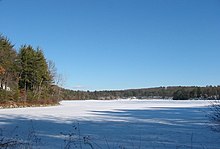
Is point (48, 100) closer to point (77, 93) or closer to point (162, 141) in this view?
point (162, 141)

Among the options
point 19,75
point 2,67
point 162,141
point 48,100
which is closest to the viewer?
point 162,141

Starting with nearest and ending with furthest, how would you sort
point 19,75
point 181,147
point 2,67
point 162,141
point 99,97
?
point 181,147 → point 162,141 → point 2,67 → point 19,75 → point 99,97

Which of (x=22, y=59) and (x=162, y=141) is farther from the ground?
(x=22, y=59)

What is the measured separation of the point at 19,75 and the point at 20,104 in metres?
7.02

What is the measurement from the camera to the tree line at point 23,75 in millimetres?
41331

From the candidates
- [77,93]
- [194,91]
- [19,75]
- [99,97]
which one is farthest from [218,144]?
[99,97]

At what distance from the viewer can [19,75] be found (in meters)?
47.2

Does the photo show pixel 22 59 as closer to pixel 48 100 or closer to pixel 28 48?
pixel 28 48

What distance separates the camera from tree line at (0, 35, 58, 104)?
41331mm

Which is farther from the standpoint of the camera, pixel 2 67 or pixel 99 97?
pixel 99 97

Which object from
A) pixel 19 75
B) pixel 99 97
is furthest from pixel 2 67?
pixel 99 97

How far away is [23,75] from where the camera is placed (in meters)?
47.8

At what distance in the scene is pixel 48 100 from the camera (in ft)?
166

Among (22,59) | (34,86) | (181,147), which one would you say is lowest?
(181,147)
